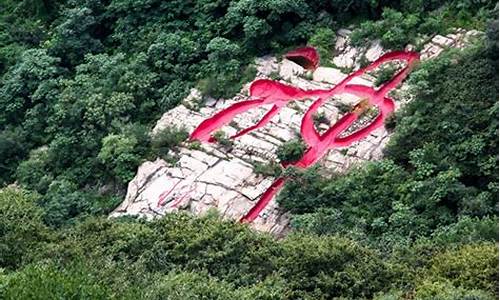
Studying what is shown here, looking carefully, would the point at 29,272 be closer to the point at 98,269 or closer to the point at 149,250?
the point at 98,269

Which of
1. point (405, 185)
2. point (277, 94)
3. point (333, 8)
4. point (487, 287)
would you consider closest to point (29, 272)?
point (487, 287)

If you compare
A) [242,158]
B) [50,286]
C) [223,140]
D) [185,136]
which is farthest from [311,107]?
[50,286]

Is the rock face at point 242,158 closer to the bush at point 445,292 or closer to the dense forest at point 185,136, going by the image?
the dense forest at point 185,136

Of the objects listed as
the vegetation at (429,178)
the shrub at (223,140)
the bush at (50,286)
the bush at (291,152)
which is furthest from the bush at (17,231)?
the bush at (291,152)

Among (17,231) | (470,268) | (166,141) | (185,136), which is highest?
(17,231)

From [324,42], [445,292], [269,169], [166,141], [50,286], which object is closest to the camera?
[50,286]

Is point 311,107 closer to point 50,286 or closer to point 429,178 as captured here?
point 429,178
